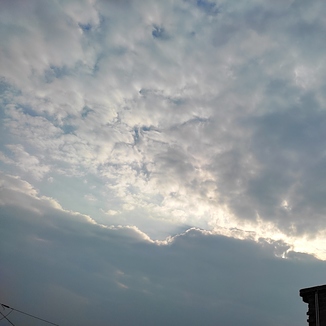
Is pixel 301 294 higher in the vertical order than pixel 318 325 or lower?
higher

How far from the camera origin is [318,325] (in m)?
20.6

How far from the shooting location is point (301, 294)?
22.5 metres

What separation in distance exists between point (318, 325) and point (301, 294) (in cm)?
231

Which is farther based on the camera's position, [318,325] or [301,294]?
[301,294]
